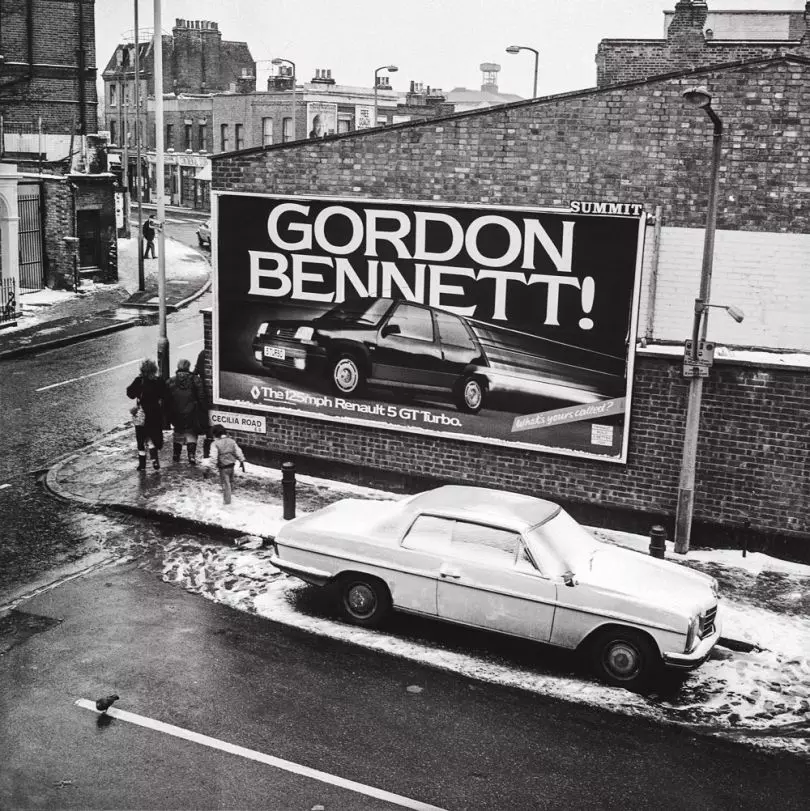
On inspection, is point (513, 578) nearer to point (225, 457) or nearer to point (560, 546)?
point (560, 546)

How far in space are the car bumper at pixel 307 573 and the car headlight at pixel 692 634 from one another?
144 inches

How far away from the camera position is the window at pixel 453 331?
1441cm

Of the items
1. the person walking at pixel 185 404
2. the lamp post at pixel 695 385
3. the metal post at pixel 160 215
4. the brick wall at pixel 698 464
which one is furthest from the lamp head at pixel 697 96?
the metal post at pixel 160 215

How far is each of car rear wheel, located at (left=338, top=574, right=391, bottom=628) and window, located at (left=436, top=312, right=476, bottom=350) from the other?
496 centimetres

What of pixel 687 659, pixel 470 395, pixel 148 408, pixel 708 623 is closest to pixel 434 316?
pixel 470 395

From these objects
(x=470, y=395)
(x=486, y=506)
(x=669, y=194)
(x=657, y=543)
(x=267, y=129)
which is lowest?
(x=657, y=543)

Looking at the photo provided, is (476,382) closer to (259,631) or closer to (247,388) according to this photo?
(247,388)

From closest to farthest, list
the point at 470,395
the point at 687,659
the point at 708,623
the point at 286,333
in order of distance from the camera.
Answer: the point at 687,659 → the point at 708,623 → the point at 470,395 → the point at 286,333

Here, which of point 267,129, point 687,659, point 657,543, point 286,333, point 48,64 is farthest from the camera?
point 267,129

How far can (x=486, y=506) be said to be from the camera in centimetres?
1041

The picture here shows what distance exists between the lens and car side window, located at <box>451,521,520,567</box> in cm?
990

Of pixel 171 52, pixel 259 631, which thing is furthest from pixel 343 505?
pixel 171 52

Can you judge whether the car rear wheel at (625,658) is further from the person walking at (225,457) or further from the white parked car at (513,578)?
the person walking at (225,457)

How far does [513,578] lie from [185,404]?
754 cm
